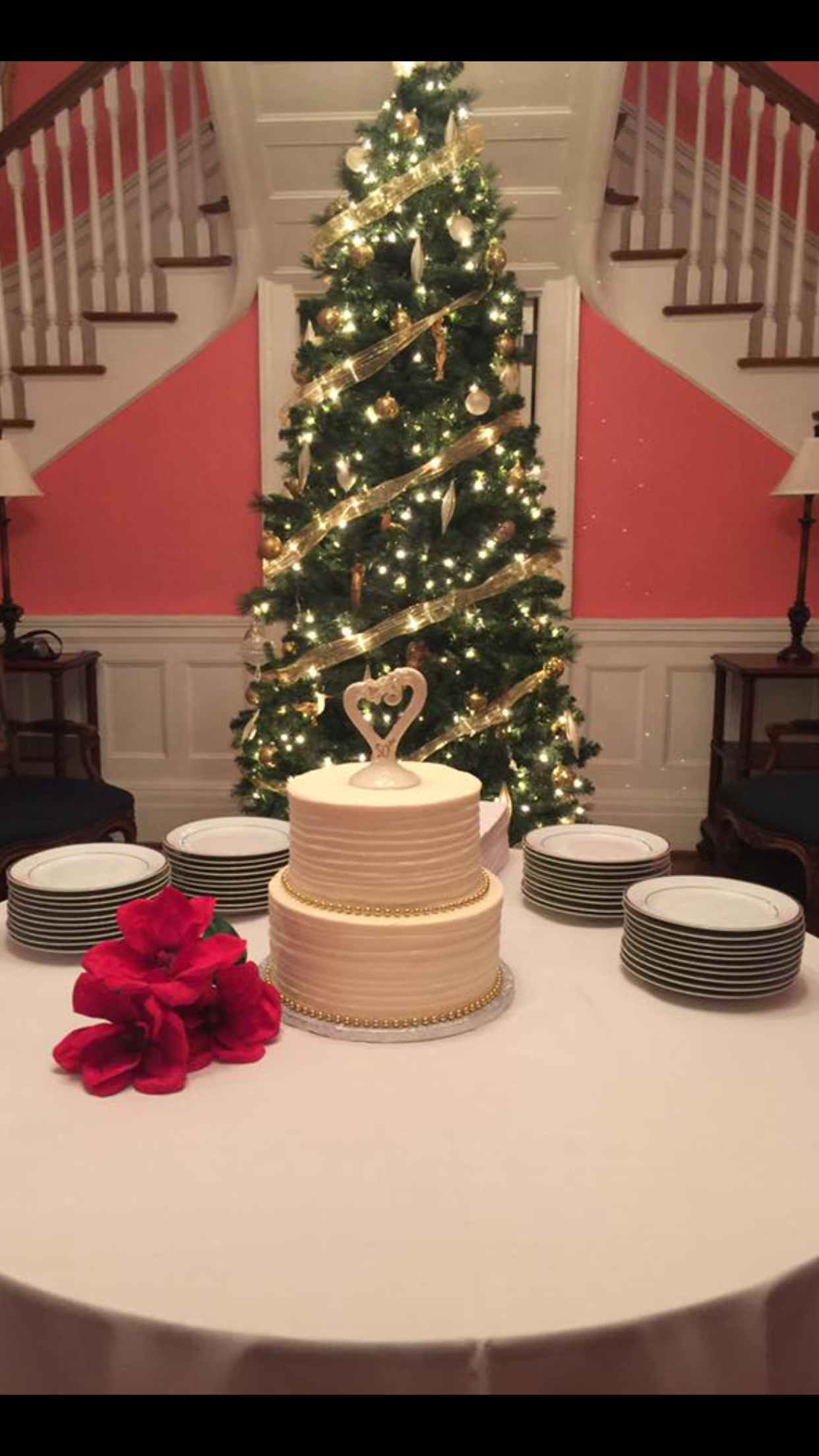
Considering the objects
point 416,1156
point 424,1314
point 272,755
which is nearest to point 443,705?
point 272,755

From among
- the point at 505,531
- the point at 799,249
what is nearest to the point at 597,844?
the point at 505,531

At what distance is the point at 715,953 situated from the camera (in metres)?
1.12

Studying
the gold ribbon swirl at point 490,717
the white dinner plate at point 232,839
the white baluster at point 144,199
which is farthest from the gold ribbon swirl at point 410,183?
the white dinner plate at point 232,839

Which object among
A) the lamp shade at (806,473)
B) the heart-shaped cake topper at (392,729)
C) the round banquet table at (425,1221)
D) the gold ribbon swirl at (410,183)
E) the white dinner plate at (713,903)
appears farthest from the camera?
the lamp shade at (806,473)

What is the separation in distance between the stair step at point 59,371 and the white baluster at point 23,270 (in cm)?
7

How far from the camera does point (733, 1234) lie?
747 millimetres

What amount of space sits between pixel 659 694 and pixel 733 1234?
3474 mm

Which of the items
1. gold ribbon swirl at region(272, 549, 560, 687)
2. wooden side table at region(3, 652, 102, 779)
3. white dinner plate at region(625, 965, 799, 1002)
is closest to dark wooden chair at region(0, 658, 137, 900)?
wooden side table at region(3, 652, 102, 779)

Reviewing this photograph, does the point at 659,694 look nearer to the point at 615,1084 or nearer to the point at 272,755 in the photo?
the point at 272,755

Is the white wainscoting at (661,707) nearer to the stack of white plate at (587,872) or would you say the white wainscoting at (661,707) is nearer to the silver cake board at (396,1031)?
the stack of white plate at (587,872)

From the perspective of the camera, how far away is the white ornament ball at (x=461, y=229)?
8.27 ft

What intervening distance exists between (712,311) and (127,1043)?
3578 millimetres

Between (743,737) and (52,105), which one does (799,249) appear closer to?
(743,737)

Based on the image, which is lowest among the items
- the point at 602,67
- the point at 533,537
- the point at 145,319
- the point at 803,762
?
the point at 803,762
